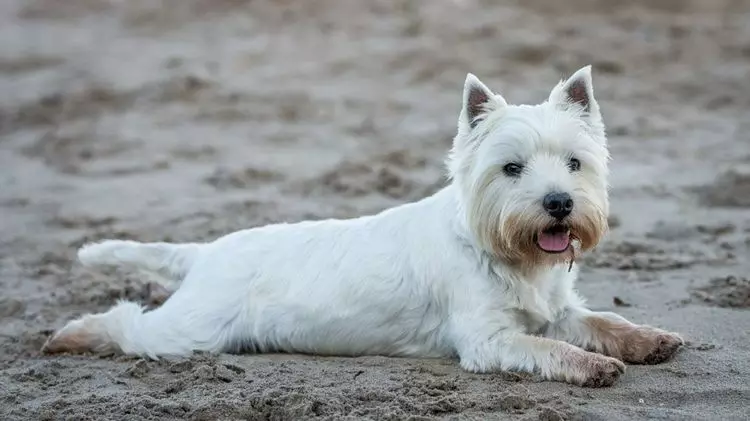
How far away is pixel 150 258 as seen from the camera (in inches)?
240

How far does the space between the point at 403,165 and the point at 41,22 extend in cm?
764

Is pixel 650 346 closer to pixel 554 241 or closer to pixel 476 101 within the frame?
pixel 554 241

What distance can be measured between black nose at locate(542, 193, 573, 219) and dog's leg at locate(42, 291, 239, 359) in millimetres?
1669

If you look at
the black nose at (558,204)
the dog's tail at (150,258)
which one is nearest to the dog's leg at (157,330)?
the dog's tail at (150,258)

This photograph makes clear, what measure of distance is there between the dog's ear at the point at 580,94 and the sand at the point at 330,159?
45.5 inches

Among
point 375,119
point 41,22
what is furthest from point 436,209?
point 41,22

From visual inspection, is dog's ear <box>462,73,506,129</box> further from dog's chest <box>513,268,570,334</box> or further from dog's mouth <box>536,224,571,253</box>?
dog's chest <box>513,268,570,334</box>

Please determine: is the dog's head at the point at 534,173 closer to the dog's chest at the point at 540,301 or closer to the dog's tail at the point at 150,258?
the dog's chest at the point at 540,301

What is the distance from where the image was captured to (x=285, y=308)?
216 inches

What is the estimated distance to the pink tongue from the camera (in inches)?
192

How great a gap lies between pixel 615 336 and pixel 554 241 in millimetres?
634

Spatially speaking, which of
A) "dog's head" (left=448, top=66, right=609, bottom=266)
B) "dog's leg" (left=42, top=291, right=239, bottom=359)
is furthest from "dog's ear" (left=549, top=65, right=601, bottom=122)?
"dog's leg" (left=42, top=291, right=239, bottom=359)

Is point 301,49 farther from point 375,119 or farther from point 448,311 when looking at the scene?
point 448,311

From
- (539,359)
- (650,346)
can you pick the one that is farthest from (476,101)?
(650,346)
